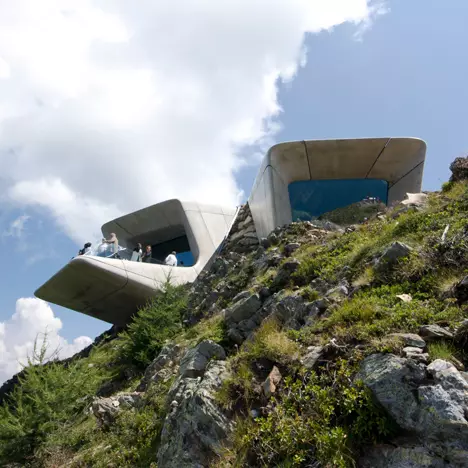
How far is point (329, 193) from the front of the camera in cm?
1527

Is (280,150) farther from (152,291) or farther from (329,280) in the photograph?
(329,280)

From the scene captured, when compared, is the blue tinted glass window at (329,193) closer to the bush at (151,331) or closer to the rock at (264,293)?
the bush at (151,331)

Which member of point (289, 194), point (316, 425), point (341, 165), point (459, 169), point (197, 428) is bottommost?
point (316, 425)

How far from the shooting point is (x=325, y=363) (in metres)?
4.29

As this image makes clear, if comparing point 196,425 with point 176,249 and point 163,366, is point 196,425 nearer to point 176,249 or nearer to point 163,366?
point 163,366

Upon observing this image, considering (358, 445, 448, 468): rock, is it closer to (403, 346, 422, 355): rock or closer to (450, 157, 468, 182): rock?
(403, 346, 422, 355): rock

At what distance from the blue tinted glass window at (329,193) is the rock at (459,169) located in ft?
12.9

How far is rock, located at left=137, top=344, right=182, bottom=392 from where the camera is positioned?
8023mm

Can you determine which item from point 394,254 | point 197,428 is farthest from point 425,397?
point 394,254

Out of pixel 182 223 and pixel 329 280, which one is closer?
pixel 329 280

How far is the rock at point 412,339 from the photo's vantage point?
150 inches

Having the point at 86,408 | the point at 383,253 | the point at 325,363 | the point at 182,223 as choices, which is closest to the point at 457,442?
the point at 325,363

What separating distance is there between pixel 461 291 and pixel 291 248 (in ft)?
18.8

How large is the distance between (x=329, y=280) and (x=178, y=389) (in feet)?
9.57
